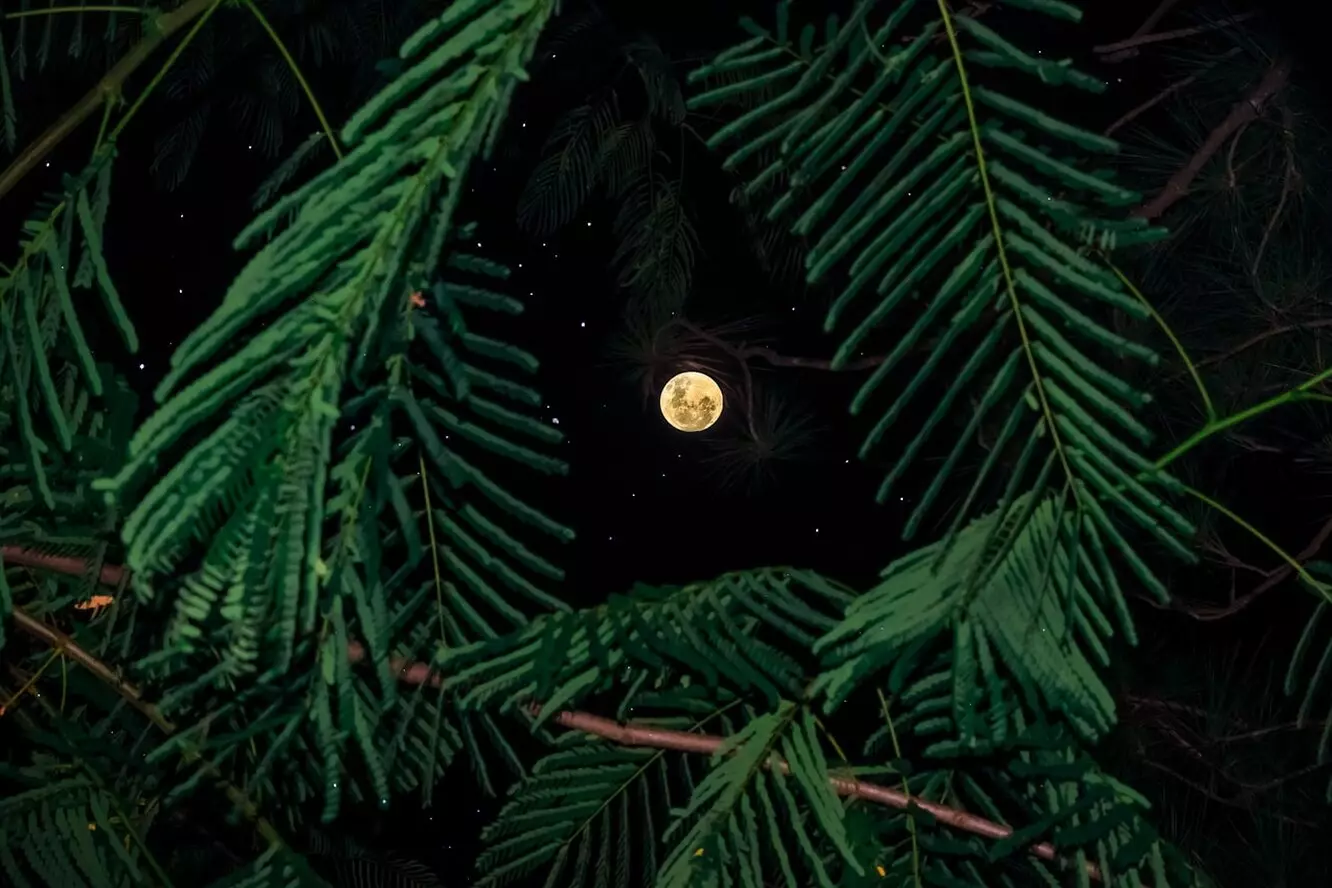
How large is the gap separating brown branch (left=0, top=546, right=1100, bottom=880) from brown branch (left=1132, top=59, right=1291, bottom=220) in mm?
348

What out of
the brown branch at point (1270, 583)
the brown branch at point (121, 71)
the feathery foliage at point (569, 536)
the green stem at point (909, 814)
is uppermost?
the brown branch at point (121, 71)

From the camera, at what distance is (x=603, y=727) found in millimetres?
259

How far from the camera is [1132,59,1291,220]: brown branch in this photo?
20.0 inches

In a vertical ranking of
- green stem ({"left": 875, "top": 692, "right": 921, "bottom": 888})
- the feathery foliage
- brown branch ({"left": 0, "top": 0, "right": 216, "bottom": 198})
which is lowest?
green stem ({"left": 875, "top": 692, "right": 921, "bottom": 888})

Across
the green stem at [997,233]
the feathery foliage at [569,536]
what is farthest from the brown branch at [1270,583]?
the green stem at [997,233]

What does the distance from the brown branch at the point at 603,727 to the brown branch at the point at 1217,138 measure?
1.14 ft

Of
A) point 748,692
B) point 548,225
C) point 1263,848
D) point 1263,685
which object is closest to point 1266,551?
point 1263,685

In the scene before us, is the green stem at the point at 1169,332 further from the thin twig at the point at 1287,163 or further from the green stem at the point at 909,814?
the thin twig at the point at 1287,163

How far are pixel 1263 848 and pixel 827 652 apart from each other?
2.23 feet

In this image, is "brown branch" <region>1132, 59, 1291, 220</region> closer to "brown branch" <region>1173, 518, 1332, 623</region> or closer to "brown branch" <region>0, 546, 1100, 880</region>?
"brown branch" <region>1173, 518, 1332, 623</region>

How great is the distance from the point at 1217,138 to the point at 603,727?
0.47 metres

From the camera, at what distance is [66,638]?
268mm

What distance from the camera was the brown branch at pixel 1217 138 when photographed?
1.67 ft

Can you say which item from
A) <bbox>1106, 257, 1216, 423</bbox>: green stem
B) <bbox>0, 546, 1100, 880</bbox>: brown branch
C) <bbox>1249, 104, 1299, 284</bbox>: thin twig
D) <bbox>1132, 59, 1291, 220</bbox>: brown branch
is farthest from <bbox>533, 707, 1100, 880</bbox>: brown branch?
<bbox>1249, 104, 1299, 284</bbox>: thin twig
